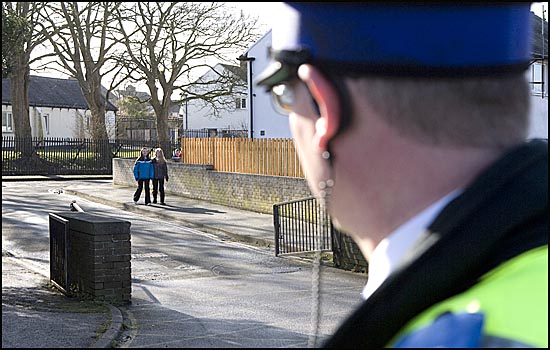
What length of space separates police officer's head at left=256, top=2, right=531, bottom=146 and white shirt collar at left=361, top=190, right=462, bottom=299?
67 millimetres

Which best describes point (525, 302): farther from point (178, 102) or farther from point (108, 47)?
point (178, 102)

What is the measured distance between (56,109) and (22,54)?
546 centimetres

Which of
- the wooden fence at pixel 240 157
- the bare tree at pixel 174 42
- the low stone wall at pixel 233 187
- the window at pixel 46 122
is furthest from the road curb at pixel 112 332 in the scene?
the low stone wall at pixel 233 187

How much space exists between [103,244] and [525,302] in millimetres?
7923

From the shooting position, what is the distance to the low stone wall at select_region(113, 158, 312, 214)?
53.4 feet

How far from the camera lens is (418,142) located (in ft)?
2.57

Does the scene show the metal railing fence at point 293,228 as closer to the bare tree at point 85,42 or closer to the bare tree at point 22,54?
the bare tree at point 22,54

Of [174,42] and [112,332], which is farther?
[112,332]

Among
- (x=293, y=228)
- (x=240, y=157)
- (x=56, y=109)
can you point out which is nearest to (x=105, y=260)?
(x=56, y=109)

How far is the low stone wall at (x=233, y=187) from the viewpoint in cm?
1628

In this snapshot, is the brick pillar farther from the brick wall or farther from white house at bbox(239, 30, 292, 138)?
white house at bbox(239, 30, 292, 138)

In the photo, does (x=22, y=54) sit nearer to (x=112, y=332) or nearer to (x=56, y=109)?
(x=112, y=332)

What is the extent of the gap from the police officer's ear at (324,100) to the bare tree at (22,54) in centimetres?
242

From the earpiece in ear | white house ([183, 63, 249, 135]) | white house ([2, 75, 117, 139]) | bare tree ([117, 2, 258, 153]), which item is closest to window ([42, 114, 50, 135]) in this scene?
white house ([2, 75, 117, 139])
